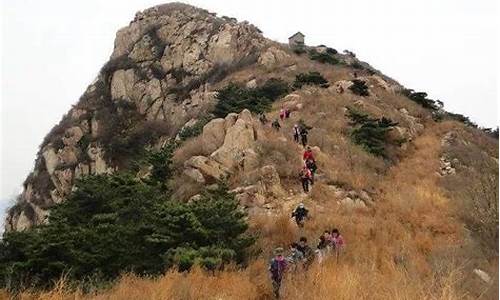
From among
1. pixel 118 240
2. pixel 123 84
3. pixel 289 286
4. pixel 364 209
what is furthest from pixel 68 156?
pixel 289 286

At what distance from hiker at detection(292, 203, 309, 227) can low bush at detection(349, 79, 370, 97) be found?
64.8ft

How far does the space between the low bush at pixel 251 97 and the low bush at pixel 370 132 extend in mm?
4936

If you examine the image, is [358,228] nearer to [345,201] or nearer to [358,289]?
[345,201]

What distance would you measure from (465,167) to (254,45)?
83.7 ft

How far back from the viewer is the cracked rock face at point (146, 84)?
3859 centimetres

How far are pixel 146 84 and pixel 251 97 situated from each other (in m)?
16.0

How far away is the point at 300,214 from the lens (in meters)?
15.2

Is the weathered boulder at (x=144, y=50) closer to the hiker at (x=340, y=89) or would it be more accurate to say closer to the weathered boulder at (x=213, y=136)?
the hiker at (x=340, y=89)

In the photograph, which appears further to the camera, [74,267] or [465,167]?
[465,167]

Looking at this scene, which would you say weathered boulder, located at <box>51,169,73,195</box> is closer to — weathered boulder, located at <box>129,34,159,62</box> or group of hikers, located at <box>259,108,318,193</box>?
weathered boulder, located at <box>129,34,159,62</box>

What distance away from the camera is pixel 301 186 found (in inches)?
715

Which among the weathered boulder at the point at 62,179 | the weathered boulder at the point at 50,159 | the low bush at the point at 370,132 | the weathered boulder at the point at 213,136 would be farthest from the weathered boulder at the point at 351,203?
the weathered boulder at the point at 50,159

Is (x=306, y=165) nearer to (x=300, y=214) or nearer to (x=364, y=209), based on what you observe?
(x=364, y=209)

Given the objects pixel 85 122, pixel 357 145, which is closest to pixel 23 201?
pixel 85 122
